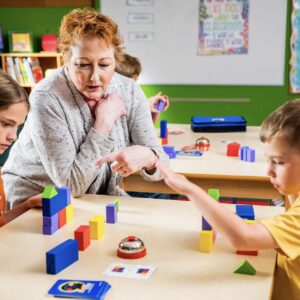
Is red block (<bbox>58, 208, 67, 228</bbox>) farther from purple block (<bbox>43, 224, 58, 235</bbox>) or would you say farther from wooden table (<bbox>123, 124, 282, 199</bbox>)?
wooden table (<bbox>123, 124, 282, 199</bbox>)

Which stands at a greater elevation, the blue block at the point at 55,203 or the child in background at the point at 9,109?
the child in background at the point at 9,109

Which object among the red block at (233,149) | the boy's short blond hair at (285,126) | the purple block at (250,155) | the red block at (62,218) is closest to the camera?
the boy's short blond hair at (285,126)

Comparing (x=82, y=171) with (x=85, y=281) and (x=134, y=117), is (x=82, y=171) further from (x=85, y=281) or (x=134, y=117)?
(x=85, y=281)

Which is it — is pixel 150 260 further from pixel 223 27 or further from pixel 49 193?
pixel 223 27

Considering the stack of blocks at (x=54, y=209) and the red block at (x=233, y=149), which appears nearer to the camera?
the stack of blocks at (x=54, y=209)

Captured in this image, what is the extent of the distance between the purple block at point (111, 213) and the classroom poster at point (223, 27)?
3.53 metres

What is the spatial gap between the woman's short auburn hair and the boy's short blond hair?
2.39 feet

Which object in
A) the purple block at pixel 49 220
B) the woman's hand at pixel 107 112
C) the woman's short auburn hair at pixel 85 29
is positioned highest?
the woman's short auburn hair at pixel 85 29

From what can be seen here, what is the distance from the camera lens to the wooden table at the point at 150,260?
1156mm

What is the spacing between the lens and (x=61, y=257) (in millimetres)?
1262

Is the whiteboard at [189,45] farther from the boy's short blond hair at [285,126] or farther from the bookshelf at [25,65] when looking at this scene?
the boy's short blond hair at [285,126]

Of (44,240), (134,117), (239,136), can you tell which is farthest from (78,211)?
(239,136)

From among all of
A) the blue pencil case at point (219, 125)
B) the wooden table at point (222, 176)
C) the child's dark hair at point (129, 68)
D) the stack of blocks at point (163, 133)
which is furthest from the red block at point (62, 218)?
the blue pencil case at point (219, 125)

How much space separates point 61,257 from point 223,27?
156 inches
